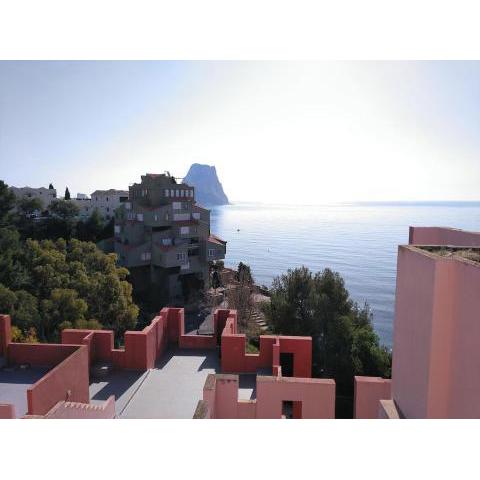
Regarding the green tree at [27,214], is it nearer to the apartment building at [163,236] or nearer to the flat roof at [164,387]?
the apartment building at [163,236]

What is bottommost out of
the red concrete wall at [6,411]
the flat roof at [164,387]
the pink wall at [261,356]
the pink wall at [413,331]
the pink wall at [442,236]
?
the flat roof at [164,387]

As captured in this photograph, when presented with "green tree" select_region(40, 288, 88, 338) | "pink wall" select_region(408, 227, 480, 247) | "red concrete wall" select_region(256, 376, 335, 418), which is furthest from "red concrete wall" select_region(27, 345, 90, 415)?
"green tree" select_region(40, 288, 88, 338)

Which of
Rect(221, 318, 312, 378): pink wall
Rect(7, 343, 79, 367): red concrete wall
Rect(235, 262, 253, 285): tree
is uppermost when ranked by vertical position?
Rect(7, 343, 79, 367): red concrete wall

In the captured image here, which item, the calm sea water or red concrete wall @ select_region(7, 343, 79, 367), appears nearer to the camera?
red concrete wall @ select_region(7, 343, 79, 367)

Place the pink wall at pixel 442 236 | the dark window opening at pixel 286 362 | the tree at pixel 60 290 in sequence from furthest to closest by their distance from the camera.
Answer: the tree at pixel 60 290
the dark window opening at pixel 286 362
the pink wall at pixel 442 236

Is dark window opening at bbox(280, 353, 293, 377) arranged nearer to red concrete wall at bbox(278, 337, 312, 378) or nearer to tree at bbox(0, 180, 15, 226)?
red concrete wall at bbox(278, 337, 312, 378)

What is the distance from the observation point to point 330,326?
14117mm

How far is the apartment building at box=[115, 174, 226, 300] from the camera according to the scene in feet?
85.8

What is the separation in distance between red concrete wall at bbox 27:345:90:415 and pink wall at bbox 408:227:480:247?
5.79 meters

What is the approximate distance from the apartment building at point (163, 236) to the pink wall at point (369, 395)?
2095cm

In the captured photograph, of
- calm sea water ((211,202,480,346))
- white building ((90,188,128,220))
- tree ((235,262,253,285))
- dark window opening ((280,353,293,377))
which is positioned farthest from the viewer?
white building ((90,188,128,220))

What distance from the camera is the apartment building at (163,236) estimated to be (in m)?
26.2

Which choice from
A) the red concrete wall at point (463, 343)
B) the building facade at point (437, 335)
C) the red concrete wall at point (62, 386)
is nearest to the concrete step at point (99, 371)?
the red concrete wall at point (62, 386)

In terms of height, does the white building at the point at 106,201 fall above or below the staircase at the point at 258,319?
above
